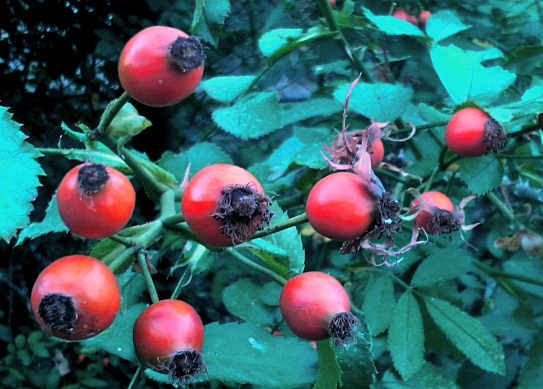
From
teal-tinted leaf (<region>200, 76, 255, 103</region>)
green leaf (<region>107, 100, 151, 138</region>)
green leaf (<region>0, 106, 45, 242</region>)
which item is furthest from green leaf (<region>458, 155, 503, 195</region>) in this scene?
green leaf (<region>0, 106, 45, 242</region>)

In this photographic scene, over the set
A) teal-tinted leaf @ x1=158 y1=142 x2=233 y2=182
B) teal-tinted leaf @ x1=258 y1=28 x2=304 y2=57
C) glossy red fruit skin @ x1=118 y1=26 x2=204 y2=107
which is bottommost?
teal-tinted leaf @ x1=158 y1=142 x2=233 y2=182

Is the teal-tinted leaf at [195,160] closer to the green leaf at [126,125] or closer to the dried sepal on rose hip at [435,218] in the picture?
the green leaf at [126,125]

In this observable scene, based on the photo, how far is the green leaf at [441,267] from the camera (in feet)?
5.98

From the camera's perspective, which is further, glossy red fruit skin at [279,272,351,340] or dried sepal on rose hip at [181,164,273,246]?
glossy red fruit skin at [279,272,351,340]

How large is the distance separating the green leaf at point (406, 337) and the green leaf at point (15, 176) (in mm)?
1098

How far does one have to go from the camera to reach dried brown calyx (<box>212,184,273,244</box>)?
3.00ft

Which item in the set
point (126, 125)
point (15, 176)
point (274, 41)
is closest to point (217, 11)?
point (274, 41)

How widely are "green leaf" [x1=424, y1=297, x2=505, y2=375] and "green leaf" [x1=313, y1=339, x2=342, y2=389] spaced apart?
0.67 meters

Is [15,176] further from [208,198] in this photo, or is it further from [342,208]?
[342,208]

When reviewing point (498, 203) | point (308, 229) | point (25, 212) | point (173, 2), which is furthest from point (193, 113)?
point (25, 212)

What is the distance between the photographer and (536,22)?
2139 mm

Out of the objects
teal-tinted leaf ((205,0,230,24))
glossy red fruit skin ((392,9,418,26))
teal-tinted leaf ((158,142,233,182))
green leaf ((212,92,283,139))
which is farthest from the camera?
glossy red fruit skin ((392,9,418,26))

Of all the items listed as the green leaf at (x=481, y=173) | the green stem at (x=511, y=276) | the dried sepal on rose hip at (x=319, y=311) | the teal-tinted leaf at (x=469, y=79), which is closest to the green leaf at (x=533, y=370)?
the green stem at (x=511, y=276)

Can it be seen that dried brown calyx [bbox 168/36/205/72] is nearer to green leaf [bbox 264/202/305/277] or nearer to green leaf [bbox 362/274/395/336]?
green leaf [bbox 264/202/305/277]
